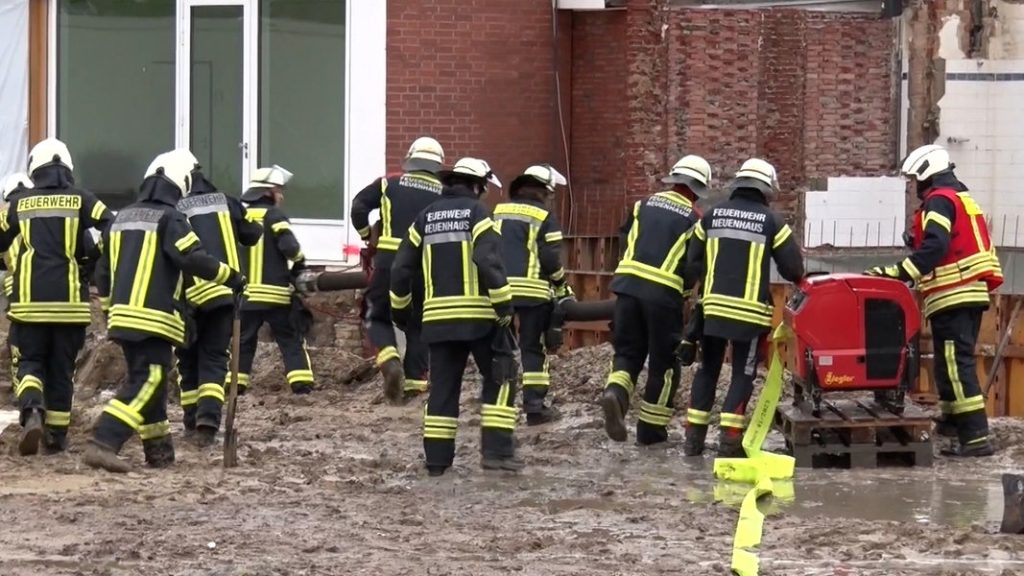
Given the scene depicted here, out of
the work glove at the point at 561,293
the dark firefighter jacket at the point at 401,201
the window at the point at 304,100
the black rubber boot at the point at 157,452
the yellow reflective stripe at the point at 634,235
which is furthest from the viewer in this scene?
the window at the point at 304,100

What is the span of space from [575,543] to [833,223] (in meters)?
10.4

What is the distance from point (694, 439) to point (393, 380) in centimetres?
307

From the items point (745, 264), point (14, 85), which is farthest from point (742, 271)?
point (14, 85)

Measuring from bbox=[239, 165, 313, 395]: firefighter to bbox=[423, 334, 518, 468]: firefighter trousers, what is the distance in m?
3.13

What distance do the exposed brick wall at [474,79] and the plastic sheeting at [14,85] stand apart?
12.3 ft

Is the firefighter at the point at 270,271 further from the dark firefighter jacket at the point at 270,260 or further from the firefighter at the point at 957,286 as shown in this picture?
the firefighter at the point at 957,286

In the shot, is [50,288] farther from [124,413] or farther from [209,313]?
[124,413]

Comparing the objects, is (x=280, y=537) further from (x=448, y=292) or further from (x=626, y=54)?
(x=626, y=54)

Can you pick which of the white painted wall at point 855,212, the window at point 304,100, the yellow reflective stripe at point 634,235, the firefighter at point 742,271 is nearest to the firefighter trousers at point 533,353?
the yellow reflective stripe at point 634,235

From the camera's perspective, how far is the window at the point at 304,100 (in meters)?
16.8

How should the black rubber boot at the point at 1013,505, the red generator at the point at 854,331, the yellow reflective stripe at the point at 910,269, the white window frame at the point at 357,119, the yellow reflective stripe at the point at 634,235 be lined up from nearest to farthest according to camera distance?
1. the black rubber boot at the point at 1013,505
2. the red generator at the point at 854,331
3. the yellow reflective stripe at the point at 910,269
4. the yellow reflective stripe at the point at 634,235
5. the white window frame at the point at 357,119

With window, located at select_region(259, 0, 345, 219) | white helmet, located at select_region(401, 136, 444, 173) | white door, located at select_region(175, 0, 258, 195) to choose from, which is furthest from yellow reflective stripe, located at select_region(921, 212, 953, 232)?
white door, located at select_region(175, 0, 258, 195)

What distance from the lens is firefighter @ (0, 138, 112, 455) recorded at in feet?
36.6

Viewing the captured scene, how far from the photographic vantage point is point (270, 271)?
13.6 m
